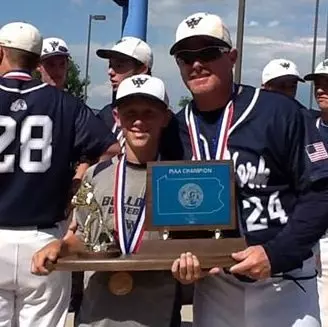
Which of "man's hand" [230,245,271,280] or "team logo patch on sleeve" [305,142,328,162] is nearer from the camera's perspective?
"man's hand" [230,245,271,280]

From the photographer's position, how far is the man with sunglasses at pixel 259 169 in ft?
10.5

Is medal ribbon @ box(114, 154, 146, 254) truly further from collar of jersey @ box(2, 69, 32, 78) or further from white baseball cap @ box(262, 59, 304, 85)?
white baseball cap @ box(262, 59, 304, 85)

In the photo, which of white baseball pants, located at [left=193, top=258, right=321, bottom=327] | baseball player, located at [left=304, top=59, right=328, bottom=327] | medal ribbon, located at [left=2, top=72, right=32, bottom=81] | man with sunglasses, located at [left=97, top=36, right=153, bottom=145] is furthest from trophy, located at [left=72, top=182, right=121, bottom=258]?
baseball player, located at [left=304, top=59, right=328, bottom=327]

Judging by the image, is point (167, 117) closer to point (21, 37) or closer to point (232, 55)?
point (232, 55)

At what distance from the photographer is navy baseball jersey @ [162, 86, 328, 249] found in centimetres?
322

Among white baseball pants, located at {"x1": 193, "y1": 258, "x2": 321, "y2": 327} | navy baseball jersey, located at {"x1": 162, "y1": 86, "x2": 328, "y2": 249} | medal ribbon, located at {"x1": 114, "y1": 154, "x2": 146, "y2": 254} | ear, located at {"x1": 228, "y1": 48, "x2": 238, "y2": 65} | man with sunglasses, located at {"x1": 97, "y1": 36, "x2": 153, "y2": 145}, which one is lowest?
white baseball pants, located at {"x1": 193, "y1": 258, "x2": 321, "y2": 327}

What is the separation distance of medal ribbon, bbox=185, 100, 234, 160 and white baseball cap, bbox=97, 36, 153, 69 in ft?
6.34

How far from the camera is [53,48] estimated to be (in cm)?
617

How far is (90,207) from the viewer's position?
3352 millimetres

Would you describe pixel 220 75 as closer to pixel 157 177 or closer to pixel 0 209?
pixel 157 177

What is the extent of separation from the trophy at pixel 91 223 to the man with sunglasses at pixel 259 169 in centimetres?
39

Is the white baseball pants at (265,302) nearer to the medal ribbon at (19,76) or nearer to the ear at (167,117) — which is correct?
the ear at (167,117)

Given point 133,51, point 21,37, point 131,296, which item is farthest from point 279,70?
point 131,296

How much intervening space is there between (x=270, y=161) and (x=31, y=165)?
1495mm
